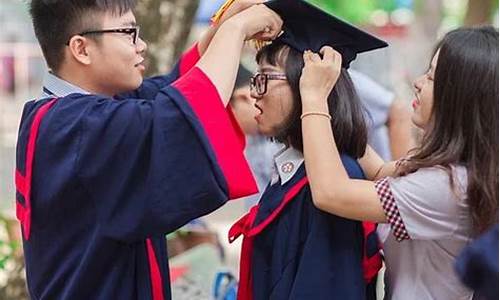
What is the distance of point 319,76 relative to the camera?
212 cm

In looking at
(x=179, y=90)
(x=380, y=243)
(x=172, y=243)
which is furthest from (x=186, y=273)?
(x=179, y=90)

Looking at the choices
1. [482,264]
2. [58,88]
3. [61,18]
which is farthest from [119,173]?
[482,264]

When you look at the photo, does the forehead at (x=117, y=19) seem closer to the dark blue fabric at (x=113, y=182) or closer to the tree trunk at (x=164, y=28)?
the dark blue fabric at (x=113, y=182)

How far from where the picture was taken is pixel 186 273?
417cm

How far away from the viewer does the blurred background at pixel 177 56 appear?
4.21 meters

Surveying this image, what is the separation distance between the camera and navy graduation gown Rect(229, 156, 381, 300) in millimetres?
2111

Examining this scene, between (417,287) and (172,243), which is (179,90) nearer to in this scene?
(417,287)

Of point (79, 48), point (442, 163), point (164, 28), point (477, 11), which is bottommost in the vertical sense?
point (477, 11)

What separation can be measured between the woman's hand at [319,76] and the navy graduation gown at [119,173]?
0.68ft

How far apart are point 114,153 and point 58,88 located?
35 cm

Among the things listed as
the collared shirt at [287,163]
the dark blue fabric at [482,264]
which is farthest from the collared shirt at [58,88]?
the dark blue fabric at [482,264]

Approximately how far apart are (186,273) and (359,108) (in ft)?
6.83

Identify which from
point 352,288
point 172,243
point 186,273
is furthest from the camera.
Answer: point 172,243

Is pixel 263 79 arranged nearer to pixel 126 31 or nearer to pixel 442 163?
pixel 126 31
